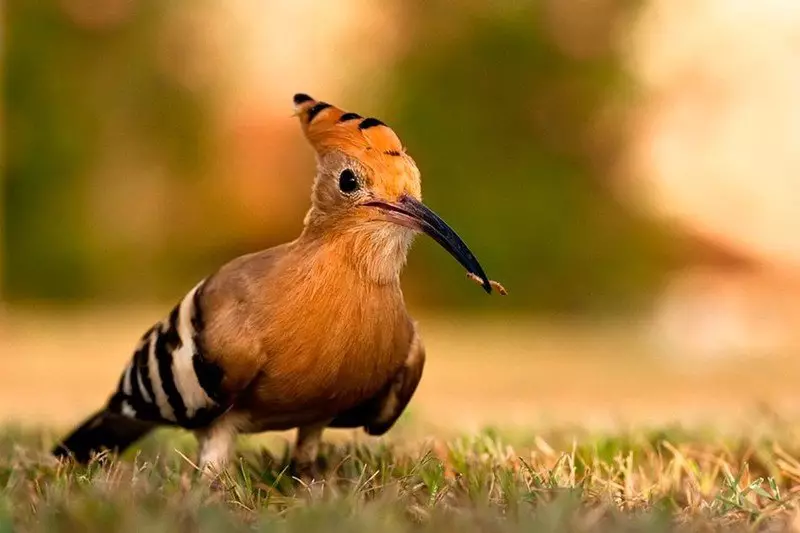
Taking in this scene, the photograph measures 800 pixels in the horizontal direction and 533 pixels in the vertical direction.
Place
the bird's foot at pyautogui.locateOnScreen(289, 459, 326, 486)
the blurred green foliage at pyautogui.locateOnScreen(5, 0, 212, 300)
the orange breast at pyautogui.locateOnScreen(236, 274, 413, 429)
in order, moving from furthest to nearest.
Result: the blurred green foliage at pyautogui.locateOnScreen(5, 0, 212, 300)
the bird's foot at pyautogui.locateOnScreen(289, 459, 326, 486)
the orange breast at pyautogui.locateOnScreen(236, 274, 413, 429)

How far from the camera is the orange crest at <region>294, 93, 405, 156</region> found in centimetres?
208

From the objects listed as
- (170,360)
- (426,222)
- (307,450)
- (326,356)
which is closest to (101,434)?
(170,360)

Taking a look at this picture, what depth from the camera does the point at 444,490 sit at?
68.1 inches

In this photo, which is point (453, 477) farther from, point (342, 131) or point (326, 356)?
point (342, 131)

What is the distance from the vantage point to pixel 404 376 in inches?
86.0

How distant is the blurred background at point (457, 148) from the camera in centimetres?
949

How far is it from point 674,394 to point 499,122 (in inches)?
206

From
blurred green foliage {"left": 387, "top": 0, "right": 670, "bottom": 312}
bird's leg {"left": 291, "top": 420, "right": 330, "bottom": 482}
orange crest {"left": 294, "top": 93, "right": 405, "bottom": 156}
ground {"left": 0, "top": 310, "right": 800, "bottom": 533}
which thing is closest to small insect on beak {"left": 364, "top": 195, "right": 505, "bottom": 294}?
orange crest {"left": 294, "top": 93, "right": 405, "bottom": 156}

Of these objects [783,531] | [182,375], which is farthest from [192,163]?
[783,531]

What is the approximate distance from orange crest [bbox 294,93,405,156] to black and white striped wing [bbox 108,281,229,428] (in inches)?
15.3

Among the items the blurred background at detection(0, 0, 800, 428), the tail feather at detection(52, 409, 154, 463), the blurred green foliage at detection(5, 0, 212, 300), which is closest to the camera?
the tail feather at detection(52, 409, 154, 463)

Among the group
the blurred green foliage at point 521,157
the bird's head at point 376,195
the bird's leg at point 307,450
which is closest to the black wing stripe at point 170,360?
the bird's leg at point 307,450

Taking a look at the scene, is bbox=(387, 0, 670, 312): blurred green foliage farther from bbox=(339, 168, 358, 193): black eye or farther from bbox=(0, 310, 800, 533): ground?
bbox=(339, 168, 358, 193): black eye

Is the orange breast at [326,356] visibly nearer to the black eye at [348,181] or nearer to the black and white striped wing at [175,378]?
the black and white striped wing at [175,378]
